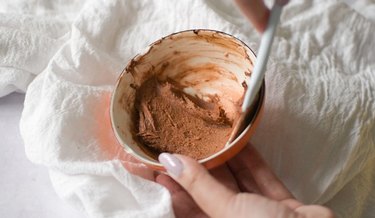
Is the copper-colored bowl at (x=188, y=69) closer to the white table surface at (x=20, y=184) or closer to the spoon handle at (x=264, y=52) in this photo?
the spoon handle at (x=264, y=52)

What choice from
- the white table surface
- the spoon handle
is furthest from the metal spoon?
the white table surface

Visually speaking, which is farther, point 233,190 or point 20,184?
point 20,184

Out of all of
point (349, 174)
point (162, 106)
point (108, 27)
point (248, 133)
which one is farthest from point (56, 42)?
point (349, 174)

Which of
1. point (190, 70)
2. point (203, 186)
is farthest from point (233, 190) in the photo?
point (190, 70)

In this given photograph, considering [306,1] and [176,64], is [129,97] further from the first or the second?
[306,1]

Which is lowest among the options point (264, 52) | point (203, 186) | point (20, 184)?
point (20, 184)

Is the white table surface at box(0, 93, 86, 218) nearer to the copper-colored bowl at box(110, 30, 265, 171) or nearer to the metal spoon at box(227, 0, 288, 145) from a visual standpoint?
the copper-colored bowl at box(110, 30, 265, 171)

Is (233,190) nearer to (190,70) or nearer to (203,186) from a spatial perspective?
Result: (203,186)
